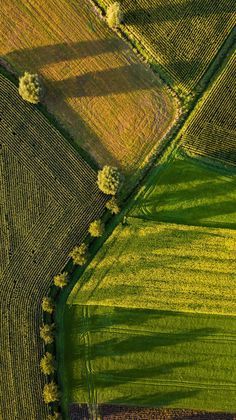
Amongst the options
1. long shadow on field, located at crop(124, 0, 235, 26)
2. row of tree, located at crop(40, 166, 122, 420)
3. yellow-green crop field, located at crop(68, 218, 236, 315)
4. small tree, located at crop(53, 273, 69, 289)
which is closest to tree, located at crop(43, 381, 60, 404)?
row of tree, located at crop(40, 166, 122, 420)

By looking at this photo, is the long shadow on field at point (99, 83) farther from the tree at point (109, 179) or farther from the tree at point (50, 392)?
the tree at point (50, 392)

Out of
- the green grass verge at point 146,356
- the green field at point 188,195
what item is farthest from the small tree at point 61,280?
the green field at point 188,195

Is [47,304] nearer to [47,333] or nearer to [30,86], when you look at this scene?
[47,333]

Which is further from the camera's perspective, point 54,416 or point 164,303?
point 164,303

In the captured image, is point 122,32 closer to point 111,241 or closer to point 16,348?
point 111,241

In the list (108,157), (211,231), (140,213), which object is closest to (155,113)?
(108,157)

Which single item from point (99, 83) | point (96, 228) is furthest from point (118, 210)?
point (99, 83)

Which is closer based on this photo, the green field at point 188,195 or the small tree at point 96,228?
the small tree at point 96,228
